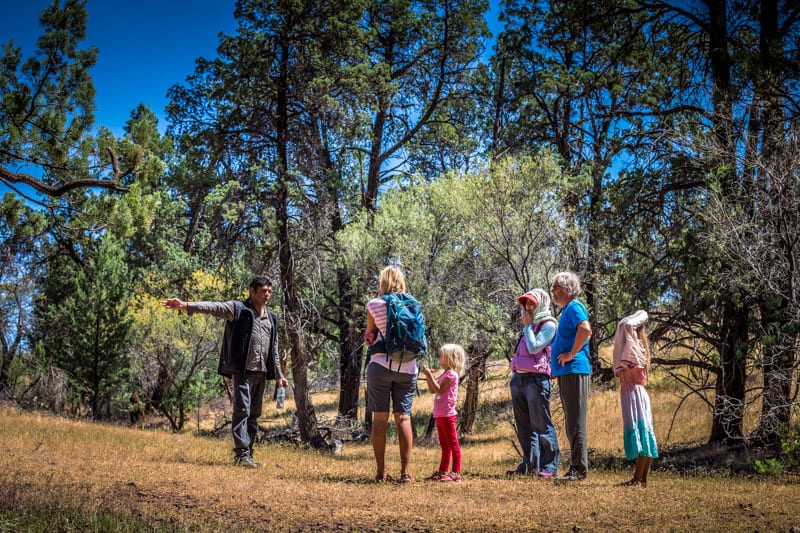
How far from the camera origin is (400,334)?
20.9 ft

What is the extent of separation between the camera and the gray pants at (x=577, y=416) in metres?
6.81

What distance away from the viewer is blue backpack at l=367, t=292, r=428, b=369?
6383 mm

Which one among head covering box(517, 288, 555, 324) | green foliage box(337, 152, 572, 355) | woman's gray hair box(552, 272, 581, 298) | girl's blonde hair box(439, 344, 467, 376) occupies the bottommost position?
girl's blonde hair box(439, 344, 467, 376)

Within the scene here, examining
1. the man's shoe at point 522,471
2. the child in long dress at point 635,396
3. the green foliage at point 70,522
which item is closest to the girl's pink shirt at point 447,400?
the man's shoe at point 522,471

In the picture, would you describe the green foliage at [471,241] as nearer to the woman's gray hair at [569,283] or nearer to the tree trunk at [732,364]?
the tree trunk at [732,364]

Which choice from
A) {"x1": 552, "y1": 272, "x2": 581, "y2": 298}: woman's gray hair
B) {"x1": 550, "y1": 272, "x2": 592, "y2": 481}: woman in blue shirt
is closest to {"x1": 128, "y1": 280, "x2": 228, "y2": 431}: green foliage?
{"x1": 552, "y1": 272, "x2": 581, "y2": 298}: woman's gray hair

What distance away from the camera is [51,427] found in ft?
36.1

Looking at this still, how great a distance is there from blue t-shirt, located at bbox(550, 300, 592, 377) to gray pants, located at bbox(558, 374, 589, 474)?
71 millimetres

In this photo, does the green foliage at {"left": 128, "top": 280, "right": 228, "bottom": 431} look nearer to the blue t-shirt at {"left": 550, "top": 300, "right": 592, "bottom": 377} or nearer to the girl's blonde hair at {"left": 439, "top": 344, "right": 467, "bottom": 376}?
the girl's blonde hair at {"left": 439, "top": 344, "right": 467, "bottom": 376}

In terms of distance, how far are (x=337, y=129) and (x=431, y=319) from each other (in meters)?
4.90

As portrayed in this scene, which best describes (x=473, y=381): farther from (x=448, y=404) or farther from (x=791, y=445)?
(x=448, y=404)

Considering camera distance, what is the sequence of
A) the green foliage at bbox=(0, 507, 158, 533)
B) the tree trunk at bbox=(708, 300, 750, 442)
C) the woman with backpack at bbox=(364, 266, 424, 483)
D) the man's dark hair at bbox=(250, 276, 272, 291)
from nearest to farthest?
the green foliage at bbox=(0, 507, 158, 533) < the woman with backpack at bbox=(364, 266, 424, 483) < the man's dark hair at bbox=(250, 276, 272, 291) < the tree trunk at bbox=(708, 300, 750, 442)

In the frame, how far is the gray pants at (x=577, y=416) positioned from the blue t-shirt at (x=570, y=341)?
7cm

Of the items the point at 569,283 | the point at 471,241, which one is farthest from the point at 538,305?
the point at 471,241
